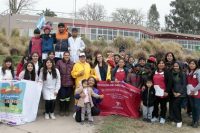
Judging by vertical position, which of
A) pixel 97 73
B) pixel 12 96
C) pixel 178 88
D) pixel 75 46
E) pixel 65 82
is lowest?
pixel 12 96

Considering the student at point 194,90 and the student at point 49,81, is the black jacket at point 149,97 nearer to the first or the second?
the student at point 194,90

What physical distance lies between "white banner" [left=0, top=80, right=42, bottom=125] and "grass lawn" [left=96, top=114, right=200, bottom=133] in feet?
5.68

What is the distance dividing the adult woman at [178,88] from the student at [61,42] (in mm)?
2949

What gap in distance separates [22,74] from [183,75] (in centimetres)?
396

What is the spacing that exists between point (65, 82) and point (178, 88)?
281 cm

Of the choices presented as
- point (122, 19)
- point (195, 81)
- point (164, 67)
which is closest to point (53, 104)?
point (164, 67)

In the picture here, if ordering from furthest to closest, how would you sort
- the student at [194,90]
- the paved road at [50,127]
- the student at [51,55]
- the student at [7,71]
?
the student at [51,55]
the student at [194,90]
the student at [7,71]
the paved road at [50,127]

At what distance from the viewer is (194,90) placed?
9500 mm

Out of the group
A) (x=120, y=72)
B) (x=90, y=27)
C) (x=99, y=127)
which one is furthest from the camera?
(x=90, y=27)

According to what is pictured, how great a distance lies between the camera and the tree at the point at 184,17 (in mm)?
82250

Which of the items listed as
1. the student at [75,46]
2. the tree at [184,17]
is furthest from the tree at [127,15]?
the student at [75,46]

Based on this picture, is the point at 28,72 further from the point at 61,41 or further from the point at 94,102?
the point at 94,102

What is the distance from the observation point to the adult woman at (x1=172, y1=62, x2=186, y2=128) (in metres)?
9.50

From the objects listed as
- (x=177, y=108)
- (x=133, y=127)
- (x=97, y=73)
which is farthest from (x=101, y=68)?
(x=177, y=108)
